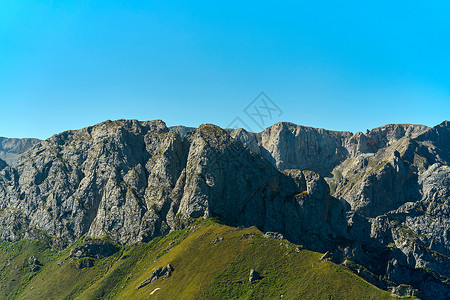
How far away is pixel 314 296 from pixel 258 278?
1351 inches

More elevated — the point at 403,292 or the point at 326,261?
the point at 326,261

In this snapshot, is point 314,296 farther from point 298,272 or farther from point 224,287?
point 224,287

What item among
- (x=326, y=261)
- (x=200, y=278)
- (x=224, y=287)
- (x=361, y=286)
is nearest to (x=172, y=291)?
(x=200, y=278)

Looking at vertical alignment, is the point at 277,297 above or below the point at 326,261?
below

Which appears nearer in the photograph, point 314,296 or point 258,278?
point 314,296

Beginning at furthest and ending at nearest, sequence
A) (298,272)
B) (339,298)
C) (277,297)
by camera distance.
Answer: (298,272) → (277,297) → (339,298)

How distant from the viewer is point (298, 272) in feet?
616

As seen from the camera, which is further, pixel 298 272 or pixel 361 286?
pixel 298 272

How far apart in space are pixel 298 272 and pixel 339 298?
29426 mm

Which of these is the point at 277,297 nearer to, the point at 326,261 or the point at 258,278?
the point at 258,278

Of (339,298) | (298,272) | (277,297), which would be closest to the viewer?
(339,298)

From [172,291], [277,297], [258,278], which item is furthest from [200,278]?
[277,297]

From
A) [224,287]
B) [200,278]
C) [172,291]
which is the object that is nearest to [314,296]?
[224,287]

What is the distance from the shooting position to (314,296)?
165750 mm
